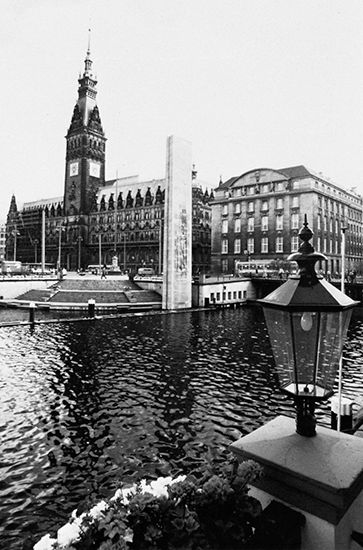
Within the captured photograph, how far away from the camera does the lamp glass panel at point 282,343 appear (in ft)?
12.1

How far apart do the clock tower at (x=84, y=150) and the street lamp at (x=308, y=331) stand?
12284 centimetres

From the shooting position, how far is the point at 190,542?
2.83 meters

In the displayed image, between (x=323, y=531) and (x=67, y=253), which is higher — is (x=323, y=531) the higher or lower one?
the lower one

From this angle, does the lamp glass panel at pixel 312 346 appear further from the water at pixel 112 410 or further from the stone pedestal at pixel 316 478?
the water at pixel 112 410

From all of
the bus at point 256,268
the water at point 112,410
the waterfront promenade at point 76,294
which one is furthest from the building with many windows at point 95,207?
the water at point 112,410

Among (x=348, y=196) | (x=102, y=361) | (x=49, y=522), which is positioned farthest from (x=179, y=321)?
(x=348, y=196)

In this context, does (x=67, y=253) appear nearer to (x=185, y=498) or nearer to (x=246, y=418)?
(x=246, y=418)

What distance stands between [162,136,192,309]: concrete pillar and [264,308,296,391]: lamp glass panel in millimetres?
42455

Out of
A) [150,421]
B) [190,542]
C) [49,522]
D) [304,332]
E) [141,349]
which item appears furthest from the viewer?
[141,349]

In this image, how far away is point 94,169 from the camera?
122 metres

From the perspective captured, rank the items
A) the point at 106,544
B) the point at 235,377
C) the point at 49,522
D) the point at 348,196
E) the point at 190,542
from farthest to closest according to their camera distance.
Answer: the point at 348,196
the point at 235,377
the point at 49,522
the point at 190,542
the point at 106,544

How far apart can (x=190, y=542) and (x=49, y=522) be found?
6287 millimetres

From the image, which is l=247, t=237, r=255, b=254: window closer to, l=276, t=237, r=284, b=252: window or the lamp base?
l=276, t=237, r=284, b=252: window

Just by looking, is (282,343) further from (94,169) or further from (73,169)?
(73,169)
